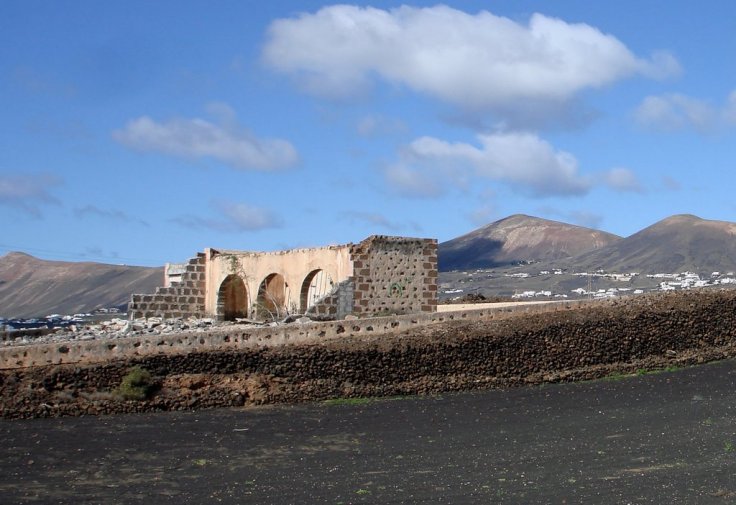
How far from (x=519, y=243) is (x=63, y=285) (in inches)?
1647

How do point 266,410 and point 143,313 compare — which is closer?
point 266,410

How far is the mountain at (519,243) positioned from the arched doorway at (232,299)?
6188 centimetres

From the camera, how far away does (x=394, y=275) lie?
85.3 feet

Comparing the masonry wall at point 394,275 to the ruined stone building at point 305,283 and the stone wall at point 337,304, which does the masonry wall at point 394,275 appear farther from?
the stone wall at point 337,304

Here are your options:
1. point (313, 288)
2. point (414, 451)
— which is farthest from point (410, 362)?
point (313, 288)

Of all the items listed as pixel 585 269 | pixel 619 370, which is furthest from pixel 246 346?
pixel 585 269

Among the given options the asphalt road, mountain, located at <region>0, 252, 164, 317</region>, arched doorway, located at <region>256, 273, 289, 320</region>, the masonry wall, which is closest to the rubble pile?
arched doorway, located at <region>256, 273, 289, 320</region>

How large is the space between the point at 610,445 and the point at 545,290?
1805 inches

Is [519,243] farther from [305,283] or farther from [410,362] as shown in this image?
[410,362]

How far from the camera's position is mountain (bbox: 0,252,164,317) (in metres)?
76.9

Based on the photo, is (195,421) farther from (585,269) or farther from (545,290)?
(585,269)

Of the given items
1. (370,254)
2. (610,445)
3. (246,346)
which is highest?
(370,254)

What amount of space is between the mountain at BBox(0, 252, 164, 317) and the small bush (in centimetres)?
5372

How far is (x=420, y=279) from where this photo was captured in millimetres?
26391
